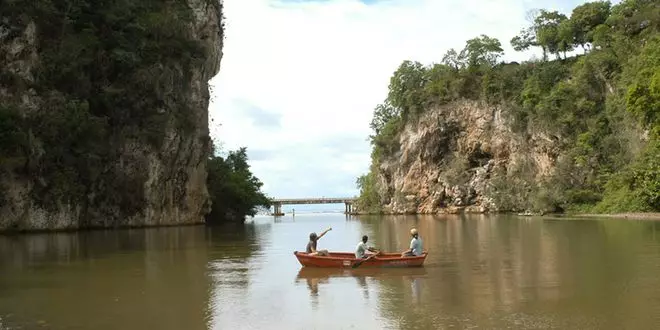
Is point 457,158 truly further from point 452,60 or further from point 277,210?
point 277,210

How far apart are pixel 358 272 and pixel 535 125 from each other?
59656 millimetres

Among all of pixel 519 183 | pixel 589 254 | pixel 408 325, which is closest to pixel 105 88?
pixel 589 254

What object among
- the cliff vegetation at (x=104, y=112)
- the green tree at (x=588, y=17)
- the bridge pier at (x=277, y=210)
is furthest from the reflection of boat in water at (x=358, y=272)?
the bridge pier at (x=277, y=210)

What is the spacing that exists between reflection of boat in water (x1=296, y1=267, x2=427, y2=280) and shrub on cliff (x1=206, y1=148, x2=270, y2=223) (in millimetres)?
56134

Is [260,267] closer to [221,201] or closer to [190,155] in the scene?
[190,155]

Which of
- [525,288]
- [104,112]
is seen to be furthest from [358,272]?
[104,112]

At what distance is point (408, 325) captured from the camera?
11.1 meters

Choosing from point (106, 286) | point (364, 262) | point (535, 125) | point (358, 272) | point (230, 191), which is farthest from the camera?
point (230, 191)

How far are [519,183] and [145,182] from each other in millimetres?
43665

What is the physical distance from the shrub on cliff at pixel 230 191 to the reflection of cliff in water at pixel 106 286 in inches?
1829

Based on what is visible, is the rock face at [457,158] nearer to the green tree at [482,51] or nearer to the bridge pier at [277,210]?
the green tree at [482,51]

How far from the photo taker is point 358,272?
1928 centimetres

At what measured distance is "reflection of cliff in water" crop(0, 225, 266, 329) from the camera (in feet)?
40.4

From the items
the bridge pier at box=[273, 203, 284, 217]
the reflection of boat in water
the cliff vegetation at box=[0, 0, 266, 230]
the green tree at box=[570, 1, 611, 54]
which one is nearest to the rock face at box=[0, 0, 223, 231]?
the cliff vegetation at box=[0, 0, 266, 230]
